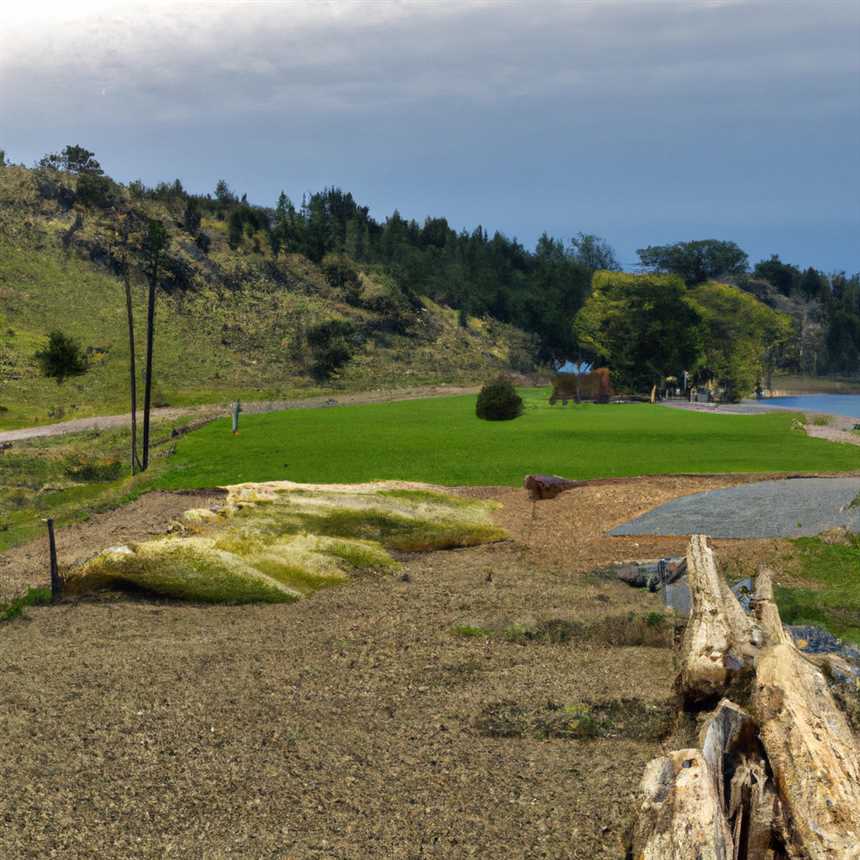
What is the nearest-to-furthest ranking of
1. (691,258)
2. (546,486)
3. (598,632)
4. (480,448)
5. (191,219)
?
(598,632) → (546,486) → (480,448) → (191,219) → (691,258)

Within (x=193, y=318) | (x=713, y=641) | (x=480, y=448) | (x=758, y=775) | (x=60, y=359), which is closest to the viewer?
(x=758, y=775)

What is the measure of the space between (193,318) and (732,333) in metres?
54.5

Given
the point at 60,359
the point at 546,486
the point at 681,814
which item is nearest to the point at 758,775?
the point at 681,814

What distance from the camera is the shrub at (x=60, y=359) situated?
63438mm

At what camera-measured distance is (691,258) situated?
13875cm

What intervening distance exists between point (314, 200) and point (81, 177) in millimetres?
63145

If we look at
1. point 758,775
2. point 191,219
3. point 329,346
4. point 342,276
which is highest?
point 191,219

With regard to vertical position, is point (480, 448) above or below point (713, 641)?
below

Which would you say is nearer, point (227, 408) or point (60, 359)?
point (227, 408)

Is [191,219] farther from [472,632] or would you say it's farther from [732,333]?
[472,632]

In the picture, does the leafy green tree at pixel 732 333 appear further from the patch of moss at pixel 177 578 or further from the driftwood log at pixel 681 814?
the driftwood log at pixel 681 814

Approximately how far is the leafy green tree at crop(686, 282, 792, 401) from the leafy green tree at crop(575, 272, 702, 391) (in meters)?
1.69

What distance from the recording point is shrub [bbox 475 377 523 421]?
160 feet

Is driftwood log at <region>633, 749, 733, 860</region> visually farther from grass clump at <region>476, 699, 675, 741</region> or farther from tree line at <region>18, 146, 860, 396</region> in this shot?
tree line at <region>18, 146, 860, 396</region>
